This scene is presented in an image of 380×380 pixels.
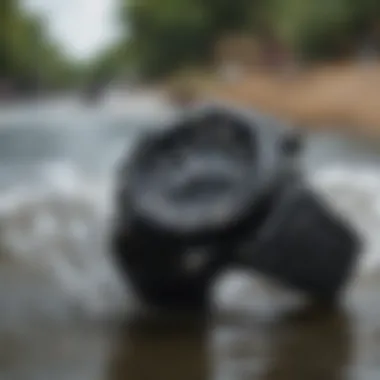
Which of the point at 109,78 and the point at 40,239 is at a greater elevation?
the point at 109,78

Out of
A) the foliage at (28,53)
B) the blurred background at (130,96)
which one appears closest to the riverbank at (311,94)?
the blurred background at (130,96)

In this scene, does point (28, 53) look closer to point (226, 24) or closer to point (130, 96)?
point (130, 96)

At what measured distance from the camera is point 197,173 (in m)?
1.98

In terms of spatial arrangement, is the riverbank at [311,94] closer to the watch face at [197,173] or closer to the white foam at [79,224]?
the white foam at [79,224]

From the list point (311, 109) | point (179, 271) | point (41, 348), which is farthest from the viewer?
point (311, 109)

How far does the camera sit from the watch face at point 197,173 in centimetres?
184

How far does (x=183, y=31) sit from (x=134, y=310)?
58cm

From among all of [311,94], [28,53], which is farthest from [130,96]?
[311,94]

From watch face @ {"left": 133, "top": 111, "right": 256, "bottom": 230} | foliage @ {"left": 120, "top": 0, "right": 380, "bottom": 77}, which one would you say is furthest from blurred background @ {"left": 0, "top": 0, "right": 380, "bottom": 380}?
watch face @ {"left": 133, "top": 111, "right": 256, "bottom": 230}

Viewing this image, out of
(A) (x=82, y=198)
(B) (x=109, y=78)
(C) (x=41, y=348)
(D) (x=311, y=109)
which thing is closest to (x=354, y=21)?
(D) (x=311, y=109)

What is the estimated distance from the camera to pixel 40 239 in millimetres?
2295

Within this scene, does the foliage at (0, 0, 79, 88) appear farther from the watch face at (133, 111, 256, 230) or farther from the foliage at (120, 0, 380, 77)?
the watch face at (133, 111, 256, 230)

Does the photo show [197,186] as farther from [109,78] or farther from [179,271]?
[109,78]

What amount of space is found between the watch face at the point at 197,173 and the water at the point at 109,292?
160 mm
